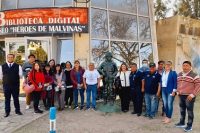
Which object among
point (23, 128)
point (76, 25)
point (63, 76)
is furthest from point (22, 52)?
point (23, 128)

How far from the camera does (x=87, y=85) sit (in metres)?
12.0

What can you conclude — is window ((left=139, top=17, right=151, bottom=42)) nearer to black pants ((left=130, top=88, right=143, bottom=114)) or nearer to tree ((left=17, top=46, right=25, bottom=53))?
tree ((left=17, top=46, right=25, bottom=53))

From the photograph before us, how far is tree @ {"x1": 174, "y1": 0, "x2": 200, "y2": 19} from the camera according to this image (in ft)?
87.5

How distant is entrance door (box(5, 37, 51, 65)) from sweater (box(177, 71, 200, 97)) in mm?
6937

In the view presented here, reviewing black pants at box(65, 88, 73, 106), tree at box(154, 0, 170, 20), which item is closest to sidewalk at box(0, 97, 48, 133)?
black pants at box(65, 88, 73, 106)

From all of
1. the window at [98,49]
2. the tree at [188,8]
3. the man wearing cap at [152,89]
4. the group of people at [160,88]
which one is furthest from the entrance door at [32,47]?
the tree at [188,8]

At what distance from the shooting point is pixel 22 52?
1480cm

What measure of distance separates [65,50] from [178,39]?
21.7 feet

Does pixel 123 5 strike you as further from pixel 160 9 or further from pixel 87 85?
pixel 160 9

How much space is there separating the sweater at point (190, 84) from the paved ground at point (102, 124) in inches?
37.6

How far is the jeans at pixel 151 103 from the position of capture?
35.2 feet

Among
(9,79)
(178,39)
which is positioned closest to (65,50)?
(9,79)

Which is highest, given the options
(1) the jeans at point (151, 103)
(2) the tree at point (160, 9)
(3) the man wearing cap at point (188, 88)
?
(2) the tree at point (160, 9)

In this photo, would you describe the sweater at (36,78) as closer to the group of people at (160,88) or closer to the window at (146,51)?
the group of people at (160,88)
